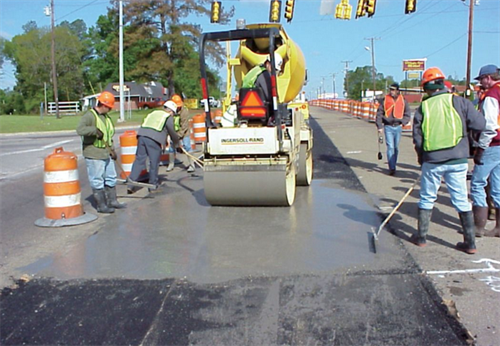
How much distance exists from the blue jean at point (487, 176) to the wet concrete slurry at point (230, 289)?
111 cm

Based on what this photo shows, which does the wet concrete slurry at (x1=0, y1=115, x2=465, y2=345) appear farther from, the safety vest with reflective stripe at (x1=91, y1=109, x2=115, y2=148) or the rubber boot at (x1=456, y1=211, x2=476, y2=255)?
the safety vest with reflective stripe at (x1=91, y1=109, x2=115, y2=148)

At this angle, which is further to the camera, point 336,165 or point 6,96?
point 6,96

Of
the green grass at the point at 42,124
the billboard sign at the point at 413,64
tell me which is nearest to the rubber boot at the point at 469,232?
the green grass at the point at 42,124

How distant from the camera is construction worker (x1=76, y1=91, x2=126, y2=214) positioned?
7.52m

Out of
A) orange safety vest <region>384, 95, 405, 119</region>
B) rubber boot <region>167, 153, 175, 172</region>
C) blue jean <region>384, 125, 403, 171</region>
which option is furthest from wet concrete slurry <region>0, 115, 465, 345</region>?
rubber boot <region>167, 153, 175, 172</region>

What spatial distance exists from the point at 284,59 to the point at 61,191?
4.79m

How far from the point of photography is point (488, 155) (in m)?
5.98

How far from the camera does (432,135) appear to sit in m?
5.44

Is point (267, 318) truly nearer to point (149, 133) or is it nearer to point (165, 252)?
point (165, 252)

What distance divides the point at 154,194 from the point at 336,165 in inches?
198

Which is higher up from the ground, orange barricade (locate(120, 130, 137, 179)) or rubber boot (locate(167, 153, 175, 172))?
orange barricade (locate(120, 130, 137, 179))

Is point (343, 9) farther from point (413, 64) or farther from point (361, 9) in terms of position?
point (413, 64)

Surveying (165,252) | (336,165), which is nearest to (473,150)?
(165,252)

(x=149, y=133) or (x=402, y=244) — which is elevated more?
(x=149, y=133)
